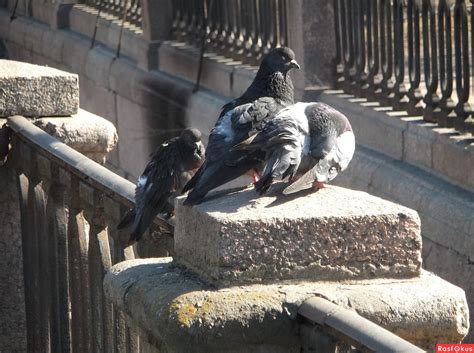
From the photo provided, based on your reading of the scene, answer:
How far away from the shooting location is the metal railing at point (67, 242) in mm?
3730

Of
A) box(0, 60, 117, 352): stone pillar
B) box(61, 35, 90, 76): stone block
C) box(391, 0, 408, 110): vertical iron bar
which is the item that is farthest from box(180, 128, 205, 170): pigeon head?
box(61, 35, 90, 76): stone block

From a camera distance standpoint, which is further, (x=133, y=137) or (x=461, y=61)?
(x=133, y=137)

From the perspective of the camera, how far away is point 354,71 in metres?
8.38

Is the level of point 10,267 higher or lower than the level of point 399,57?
lower

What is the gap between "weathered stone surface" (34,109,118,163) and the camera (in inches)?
188

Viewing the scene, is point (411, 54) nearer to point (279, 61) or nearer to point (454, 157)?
point (454, 157)

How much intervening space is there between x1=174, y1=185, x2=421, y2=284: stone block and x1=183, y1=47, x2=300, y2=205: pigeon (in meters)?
0.21

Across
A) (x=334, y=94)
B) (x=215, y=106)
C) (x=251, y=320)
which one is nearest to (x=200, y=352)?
(x=251, y=320)

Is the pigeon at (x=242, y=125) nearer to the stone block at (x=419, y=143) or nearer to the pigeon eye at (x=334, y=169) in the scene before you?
the pigeon eye at (x=334, y=169)

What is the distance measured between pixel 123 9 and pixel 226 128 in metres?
9.23

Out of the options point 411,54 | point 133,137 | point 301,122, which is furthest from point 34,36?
point 301,122

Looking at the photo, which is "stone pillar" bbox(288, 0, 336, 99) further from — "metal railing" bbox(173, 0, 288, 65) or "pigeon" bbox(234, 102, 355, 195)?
"pigeon" bbox(234, 102, 355, 195)

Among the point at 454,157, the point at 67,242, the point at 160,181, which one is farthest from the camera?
the point at 454,157

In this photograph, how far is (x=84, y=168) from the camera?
3881 millimetres
